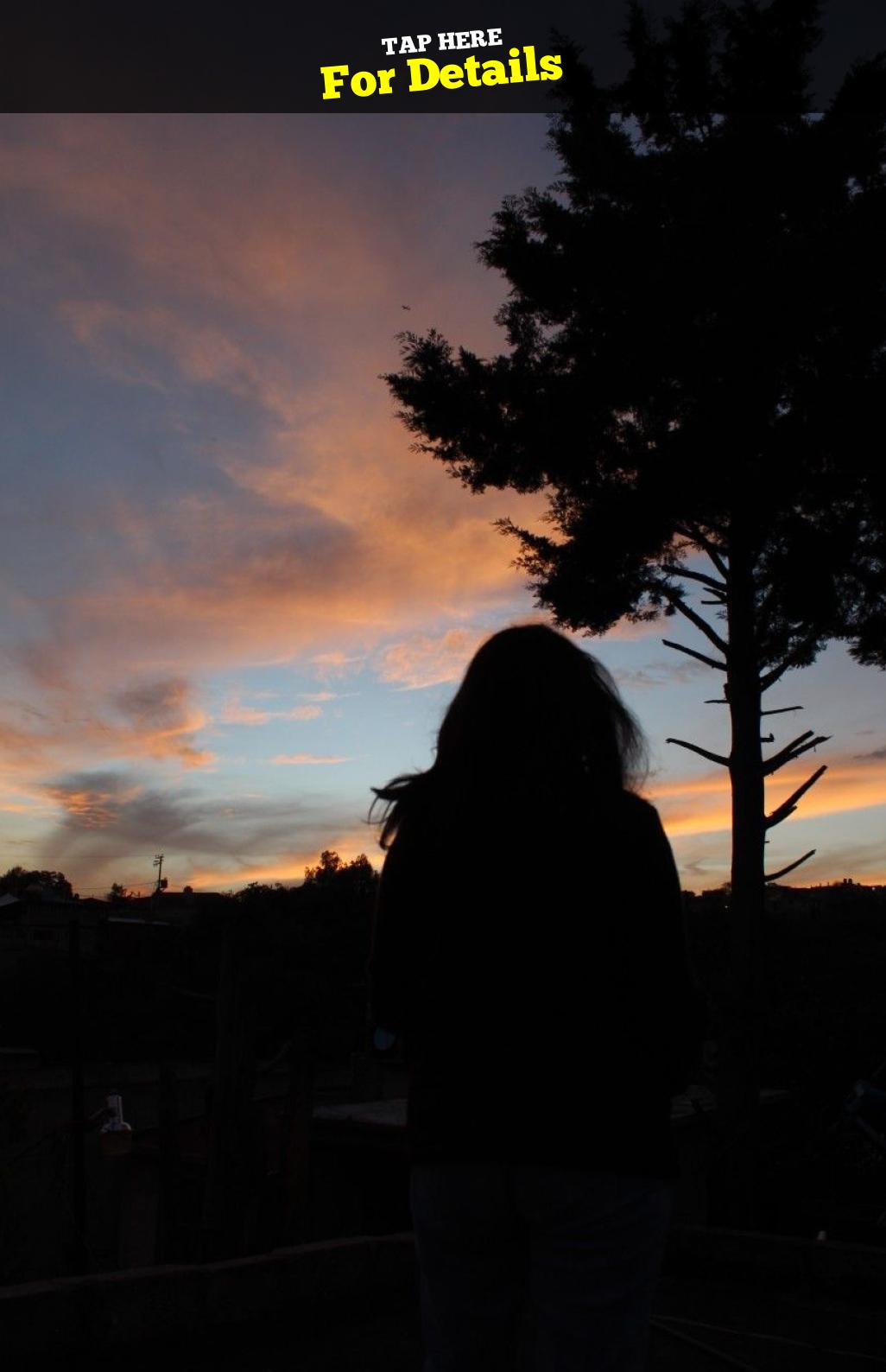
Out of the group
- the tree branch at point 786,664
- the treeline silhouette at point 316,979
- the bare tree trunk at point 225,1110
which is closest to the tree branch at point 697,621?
the tree branch at point 786,664

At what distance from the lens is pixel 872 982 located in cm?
1388

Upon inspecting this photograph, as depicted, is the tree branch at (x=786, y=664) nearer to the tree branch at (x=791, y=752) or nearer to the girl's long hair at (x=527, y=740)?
the tree branch at (x=791, y=752)

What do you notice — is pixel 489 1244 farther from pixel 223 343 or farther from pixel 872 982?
pixel 872 982

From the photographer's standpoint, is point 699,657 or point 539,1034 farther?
point 699,657

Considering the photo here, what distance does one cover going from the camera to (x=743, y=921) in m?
6.62

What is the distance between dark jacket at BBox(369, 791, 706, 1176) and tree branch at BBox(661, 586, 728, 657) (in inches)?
219

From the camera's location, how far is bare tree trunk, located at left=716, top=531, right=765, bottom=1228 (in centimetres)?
627

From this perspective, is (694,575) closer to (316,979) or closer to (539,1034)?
(539,1034)

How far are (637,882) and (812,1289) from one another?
13.7 feet

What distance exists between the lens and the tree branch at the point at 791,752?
268 inches

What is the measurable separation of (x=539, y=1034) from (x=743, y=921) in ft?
17.9

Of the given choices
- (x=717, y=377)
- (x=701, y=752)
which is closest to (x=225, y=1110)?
(x=701, y=752)

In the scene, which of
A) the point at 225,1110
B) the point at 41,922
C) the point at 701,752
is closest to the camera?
the point at 225,1110

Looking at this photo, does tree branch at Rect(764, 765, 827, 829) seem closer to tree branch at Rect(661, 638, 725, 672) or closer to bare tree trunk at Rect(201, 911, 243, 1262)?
tree branch at Rect(661, 638, 725, 672)
